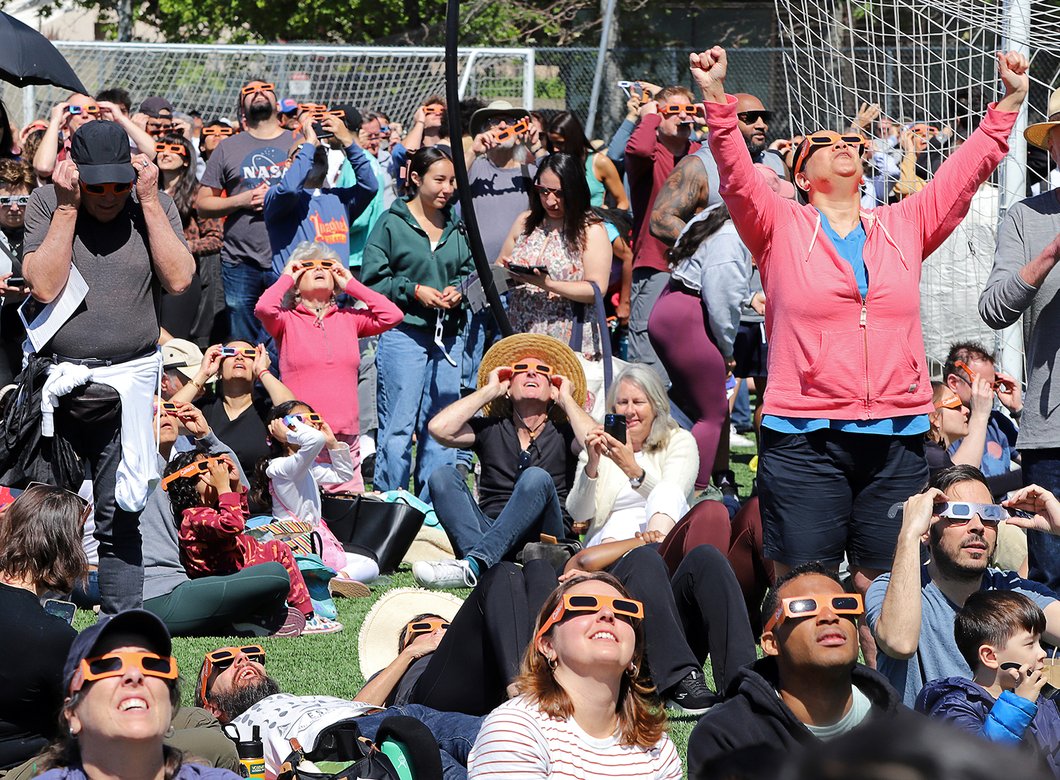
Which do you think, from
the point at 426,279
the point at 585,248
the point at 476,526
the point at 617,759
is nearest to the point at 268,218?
the point at 426,279

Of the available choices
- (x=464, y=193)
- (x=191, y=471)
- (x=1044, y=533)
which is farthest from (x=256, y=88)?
(x=1044, y=533)

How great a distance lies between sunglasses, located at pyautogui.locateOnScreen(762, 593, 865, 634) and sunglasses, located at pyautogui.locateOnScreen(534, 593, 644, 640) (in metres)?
0.34

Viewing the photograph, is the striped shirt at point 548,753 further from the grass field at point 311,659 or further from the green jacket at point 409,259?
the green jacket at point 409,259

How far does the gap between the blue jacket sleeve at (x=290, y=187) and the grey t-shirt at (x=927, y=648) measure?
5442 millimetres

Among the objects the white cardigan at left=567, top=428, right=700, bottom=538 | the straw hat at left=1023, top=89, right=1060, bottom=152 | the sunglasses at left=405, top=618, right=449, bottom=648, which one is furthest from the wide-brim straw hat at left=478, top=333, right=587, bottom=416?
the straw hat at left=1023, top=89, right=1060, bottom=152

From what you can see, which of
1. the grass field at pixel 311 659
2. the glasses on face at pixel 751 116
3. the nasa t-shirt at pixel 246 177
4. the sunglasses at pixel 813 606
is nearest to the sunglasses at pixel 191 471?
the grass field at pixel 311 659

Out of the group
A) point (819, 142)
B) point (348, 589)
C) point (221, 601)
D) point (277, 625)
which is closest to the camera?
point (819, 142)

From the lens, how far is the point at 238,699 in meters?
5.13

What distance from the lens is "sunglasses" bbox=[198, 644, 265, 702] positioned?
17.0 ft

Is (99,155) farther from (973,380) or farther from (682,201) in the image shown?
(973,380)

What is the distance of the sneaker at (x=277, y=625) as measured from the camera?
6352 millimetres

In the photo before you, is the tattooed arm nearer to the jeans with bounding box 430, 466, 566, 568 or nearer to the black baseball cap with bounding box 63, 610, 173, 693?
the jeans with bounding box 430, 466, 566, 568

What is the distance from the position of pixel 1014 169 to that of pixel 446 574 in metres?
3.78

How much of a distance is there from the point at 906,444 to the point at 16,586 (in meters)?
2.70
